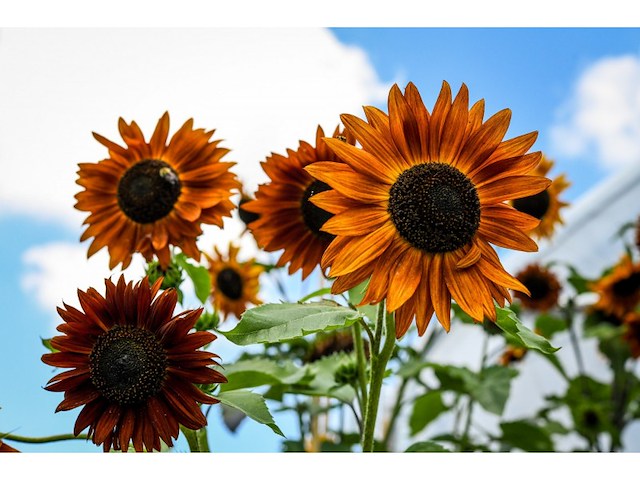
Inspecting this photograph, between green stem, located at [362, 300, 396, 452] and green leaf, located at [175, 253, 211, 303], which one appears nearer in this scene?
green stem, located at [362, 300, 396, 452]

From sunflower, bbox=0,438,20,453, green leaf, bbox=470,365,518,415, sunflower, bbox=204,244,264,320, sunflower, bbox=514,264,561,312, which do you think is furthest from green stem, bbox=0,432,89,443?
sunflower, bbox=514,264,561,312

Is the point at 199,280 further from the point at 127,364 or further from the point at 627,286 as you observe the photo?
the point at 627,286

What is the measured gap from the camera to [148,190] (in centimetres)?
56

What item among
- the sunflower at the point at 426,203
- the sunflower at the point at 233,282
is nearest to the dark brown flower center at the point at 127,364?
the sunflower at the point at 426,203

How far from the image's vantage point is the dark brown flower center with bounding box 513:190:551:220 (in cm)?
83

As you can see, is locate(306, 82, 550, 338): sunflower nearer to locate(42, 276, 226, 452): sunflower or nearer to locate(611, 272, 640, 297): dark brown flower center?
locate(42, 276, 226, 452): sunflower

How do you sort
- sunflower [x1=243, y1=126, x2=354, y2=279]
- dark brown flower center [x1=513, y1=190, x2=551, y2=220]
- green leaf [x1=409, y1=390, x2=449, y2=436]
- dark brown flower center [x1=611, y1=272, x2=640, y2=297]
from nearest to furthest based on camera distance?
sunflower [x1=243, y1=126, x2=354, y2=279] < dark brown flower center [x1=513, y1=190, x2=551, y2=220] < green leaf [x1=409, y1=390, x2=449, y2=436] < dark brown flower center [x1=611, y1=272, x2=640, y2=297]

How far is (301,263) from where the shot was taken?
54 cm

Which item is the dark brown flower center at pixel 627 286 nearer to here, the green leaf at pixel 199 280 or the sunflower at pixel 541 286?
the sunflower at pixel 541 286

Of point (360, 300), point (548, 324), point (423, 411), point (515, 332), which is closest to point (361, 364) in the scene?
point (360, 300)

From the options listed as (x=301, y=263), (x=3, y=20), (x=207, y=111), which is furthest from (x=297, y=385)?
(x=3, y=20)

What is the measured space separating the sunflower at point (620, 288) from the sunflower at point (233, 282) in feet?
2.27

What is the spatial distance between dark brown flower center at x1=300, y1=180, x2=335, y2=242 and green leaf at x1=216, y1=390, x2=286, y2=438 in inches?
4.6
